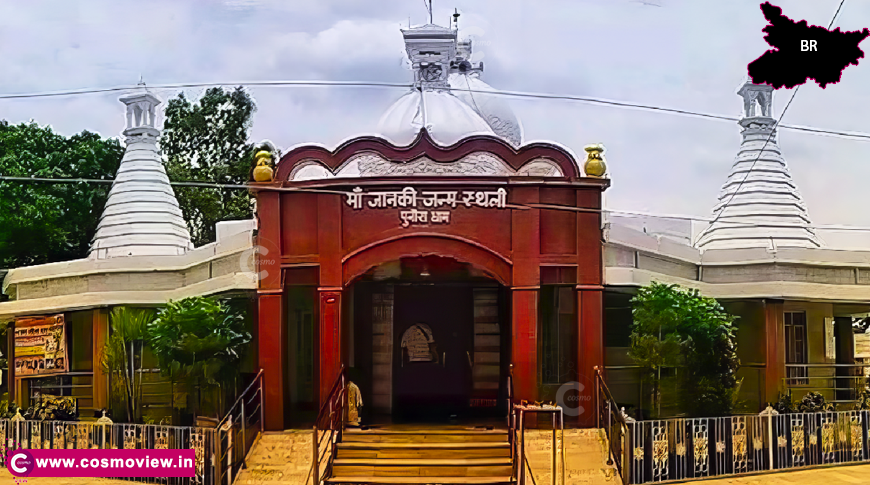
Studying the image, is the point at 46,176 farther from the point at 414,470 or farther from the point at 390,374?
the point at 414,470

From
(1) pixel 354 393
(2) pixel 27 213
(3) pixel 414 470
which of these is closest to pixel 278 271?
(1) pixel 354 393

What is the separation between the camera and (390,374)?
12.9 meters

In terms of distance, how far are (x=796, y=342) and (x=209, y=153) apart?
796 centimetres

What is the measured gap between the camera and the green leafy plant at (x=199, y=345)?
39.1ft

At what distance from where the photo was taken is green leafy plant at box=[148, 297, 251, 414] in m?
11.9

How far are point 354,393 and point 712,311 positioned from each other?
4.48 metres

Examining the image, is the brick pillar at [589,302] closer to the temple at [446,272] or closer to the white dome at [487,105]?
the temple at [446,272]

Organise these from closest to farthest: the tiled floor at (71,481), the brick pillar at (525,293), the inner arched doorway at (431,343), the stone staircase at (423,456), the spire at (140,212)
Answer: the stone staircase at (423,456) < the tiled floor at (71,481) < the brick pillar at (525,293) < the spire at (140,212) < the inner arched doorway at (431,343)

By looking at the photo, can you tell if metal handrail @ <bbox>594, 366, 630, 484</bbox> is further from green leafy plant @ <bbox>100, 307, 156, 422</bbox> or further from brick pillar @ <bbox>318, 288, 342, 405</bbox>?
green leafy plant @ <bbox>100, 307, 156, 422</bbox>

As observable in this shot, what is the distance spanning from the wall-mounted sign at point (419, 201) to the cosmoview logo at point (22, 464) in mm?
4757

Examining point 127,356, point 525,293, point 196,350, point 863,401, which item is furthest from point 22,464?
point 863,401

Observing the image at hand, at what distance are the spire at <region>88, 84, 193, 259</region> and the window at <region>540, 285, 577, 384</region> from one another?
4.75 m

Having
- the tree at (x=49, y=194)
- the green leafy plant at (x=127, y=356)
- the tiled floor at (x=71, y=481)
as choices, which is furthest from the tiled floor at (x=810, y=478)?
the tree at (x=49, y=194)

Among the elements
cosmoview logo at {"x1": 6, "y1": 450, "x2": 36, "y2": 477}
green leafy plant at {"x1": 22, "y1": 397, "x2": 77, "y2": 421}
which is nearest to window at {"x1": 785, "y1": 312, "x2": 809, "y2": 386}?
green leafy plant at {"x1": 22, "y1": 397, "x2": 77, "y2": 421}
